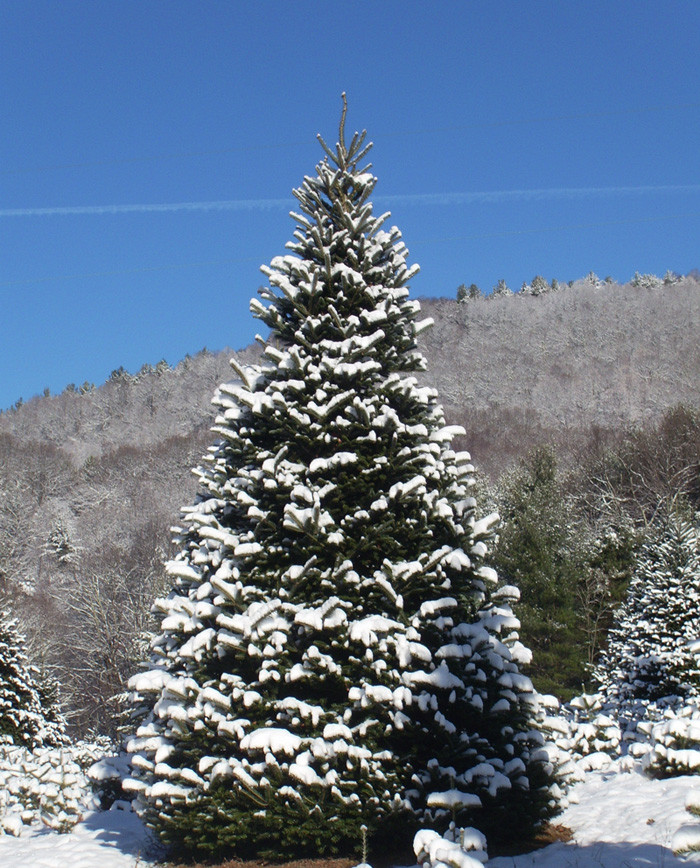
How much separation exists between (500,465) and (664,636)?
143 feet

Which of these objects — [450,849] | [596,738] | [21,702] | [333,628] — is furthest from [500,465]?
[450,849]

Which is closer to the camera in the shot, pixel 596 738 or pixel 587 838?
pixel 587 838

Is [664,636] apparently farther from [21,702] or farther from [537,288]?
[537,288]

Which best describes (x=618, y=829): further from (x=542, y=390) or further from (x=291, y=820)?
(x=542, y=390)

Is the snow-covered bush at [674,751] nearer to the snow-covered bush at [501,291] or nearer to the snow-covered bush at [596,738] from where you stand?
the snow-covered bush at [596,738]

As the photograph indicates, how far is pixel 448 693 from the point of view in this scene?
509 centimetres

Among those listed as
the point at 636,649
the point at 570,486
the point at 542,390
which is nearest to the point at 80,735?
the point at 636,649

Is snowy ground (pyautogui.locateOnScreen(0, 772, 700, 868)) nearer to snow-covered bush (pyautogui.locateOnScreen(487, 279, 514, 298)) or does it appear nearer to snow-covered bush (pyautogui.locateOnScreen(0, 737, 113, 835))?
snow-covered bush (pyautogui.locateOnScreen(0, 737, 113, 835))

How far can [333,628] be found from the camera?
513 centimetres

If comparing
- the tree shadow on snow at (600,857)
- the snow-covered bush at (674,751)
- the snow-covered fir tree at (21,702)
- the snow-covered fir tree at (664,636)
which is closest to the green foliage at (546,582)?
the snow-covered fir tree at (664,636)

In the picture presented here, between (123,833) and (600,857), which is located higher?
(123,833)

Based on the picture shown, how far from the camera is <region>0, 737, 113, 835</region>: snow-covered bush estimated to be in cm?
708

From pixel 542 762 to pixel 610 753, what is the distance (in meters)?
5.50

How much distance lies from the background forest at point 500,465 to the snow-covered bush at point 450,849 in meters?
14.7
